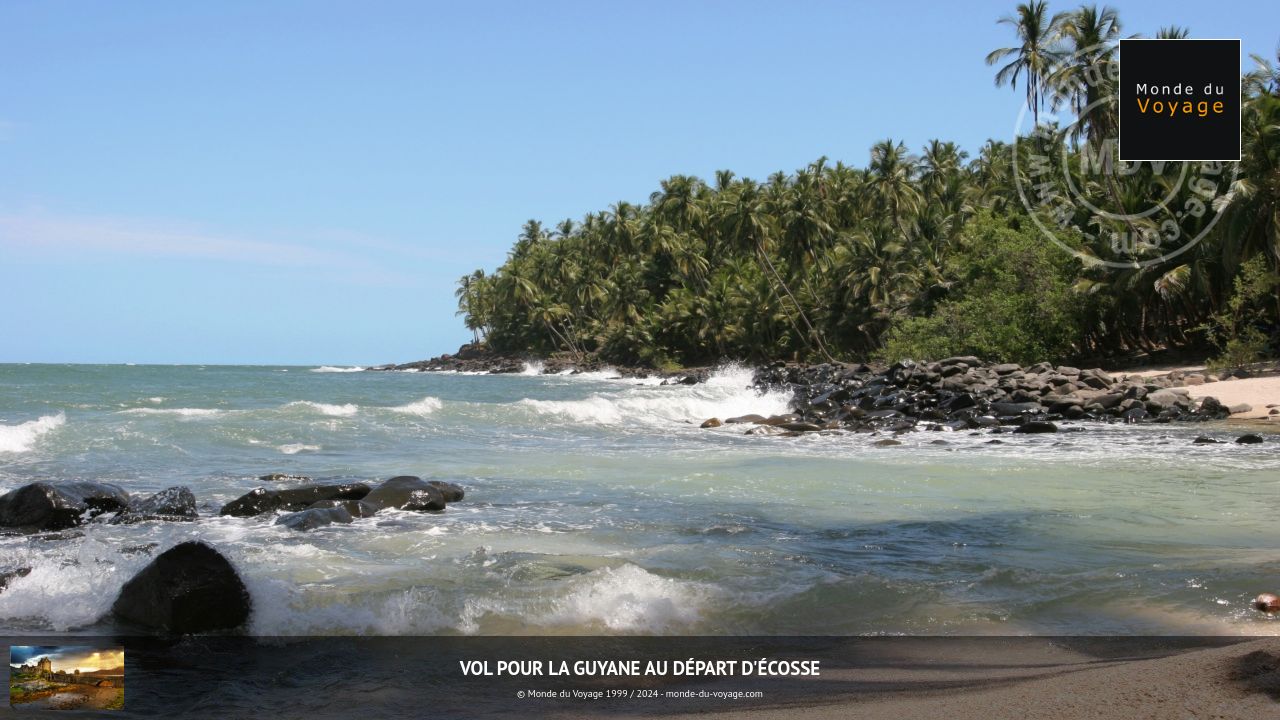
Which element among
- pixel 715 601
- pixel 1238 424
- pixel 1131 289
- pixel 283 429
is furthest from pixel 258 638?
pixel 1131 289

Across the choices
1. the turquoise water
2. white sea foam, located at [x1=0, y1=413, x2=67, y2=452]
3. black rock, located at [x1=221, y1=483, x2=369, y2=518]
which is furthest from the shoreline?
white sea foam, located at [x1=0, y1=413, x2=67, y2=452]

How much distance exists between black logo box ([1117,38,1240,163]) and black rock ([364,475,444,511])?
45.9ft

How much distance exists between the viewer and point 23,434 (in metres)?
18.9

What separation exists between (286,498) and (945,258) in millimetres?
43607

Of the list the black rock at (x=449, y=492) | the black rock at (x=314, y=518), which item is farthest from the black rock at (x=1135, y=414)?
the black rock at (x=314, y=518)

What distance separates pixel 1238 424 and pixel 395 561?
19.6 m

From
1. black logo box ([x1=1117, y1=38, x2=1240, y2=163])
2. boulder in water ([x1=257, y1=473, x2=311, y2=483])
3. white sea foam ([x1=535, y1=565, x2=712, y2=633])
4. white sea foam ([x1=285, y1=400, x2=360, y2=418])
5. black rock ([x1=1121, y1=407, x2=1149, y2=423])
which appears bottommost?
boulder in water ([x1=257, y1=473, x2=311, y2=483])

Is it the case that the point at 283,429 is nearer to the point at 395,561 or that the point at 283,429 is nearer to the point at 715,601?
the point at 395,561

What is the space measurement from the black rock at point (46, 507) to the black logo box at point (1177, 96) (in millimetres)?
17124

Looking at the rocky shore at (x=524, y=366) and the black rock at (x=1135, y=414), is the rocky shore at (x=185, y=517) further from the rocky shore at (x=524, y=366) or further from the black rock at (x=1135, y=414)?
the rocky shore at (x=524, y=366)

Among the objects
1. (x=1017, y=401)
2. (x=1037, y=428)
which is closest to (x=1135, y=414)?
(x=1017, y=401)

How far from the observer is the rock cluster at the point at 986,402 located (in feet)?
73.4

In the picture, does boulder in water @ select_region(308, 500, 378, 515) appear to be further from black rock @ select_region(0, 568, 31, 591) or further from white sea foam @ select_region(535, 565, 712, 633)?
white sea foam @ select_region(535, 565, 712, 633)

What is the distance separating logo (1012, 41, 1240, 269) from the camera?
106ft
